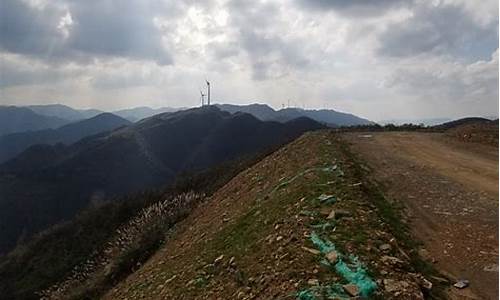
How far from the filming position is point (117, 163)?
137125 millimetres

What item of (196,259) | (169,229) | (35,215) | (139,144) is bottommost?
(35,215)

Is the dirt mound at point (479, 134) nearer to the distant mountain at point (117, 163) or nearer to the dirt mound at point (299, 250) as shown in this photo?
the dirt mound at point (299, 250)

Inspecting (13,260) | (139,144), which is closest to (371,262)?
(13,260)

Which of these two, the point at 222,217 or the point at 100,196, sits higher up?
the point at 222,217

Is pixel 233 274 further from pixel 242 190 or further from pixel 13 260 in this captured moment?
pixel 13 260

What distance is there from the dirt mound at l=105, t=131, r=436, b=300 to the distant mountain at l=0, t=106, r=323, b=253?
7549 centimetres

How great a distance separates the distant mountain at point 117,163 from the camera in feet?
352

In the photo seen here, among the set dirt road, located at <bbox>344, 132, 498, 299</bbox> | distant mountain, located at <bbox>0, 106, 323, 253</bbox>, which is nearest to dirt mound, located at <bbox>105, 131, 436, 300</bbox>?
dirt road, located at <bbox>344, 132, 498, 299</bbox>

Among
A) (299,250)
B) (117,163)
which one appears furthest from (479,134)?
(117,163)

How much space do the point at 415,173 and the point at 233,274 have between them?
7.23 m

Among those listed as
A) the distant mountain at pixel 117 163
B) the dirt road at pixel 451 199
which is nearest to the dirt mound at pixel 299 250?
the dirt road at pixel 451 199

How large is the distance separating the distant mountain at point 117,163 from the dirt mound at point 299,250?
75486 millimetres

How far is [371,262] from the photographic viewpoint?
6316 millimetres

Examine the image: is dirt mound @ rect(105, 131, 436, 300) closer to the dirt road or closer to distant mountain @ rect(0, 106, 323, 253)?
the dirt road
